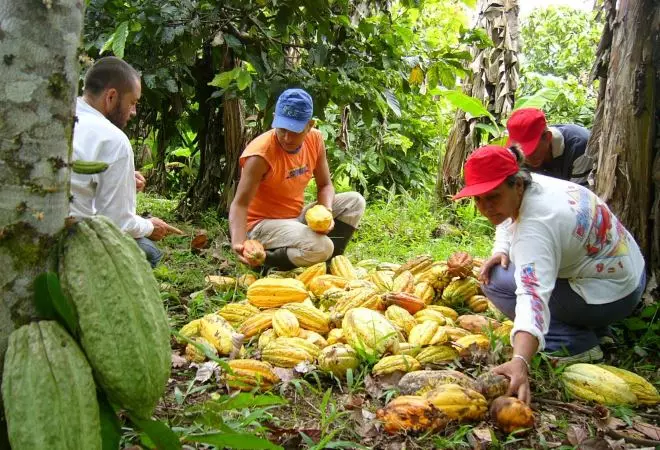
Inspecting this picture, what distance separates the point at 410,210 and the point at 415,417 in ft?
14.9

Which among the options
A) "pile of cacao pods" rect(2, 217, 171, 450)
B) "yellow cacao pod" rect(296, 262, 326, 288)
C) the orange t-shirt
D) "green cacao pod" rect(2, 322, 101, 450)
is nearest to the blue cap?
the orange t-shirt

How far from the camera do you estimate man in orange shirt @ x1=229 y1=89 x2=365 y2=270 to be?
410 cm

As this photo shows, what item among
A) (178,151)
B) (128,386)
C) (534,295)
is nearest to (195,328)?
(534,295)

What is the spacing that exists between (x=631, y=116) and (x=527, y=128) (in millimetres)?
677

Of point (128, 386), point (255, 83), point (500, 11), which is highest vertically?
point (500, 11)

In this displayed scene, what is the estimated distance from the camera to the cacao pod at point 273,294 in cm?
358

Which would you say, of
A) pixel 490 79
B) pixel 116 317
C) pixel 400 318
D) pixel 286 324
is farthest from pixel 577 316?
pixel 490 79

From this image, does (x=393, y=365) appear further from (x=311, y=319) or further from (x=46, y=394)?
(x=46, y=394)

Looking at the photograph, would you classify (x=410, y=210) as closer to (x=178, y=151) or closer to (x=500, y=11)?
(x=500, y=11)

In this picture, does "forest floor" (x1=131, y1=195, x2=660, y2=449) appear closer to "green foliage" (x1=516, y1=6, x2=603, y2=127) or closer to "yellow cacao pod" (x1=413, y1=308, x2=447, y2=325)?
"yellow cacao pod" (x1=413, y1=308, x2=447, y2=325)

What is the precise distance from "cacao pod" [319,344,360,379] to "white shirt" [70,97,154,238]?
1.26 m

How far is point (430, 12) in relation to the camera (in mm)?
10617

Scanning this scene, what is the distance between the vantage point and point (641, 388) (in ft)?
8.81

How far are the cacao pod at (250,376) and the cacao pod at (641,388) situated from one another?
149 cm
